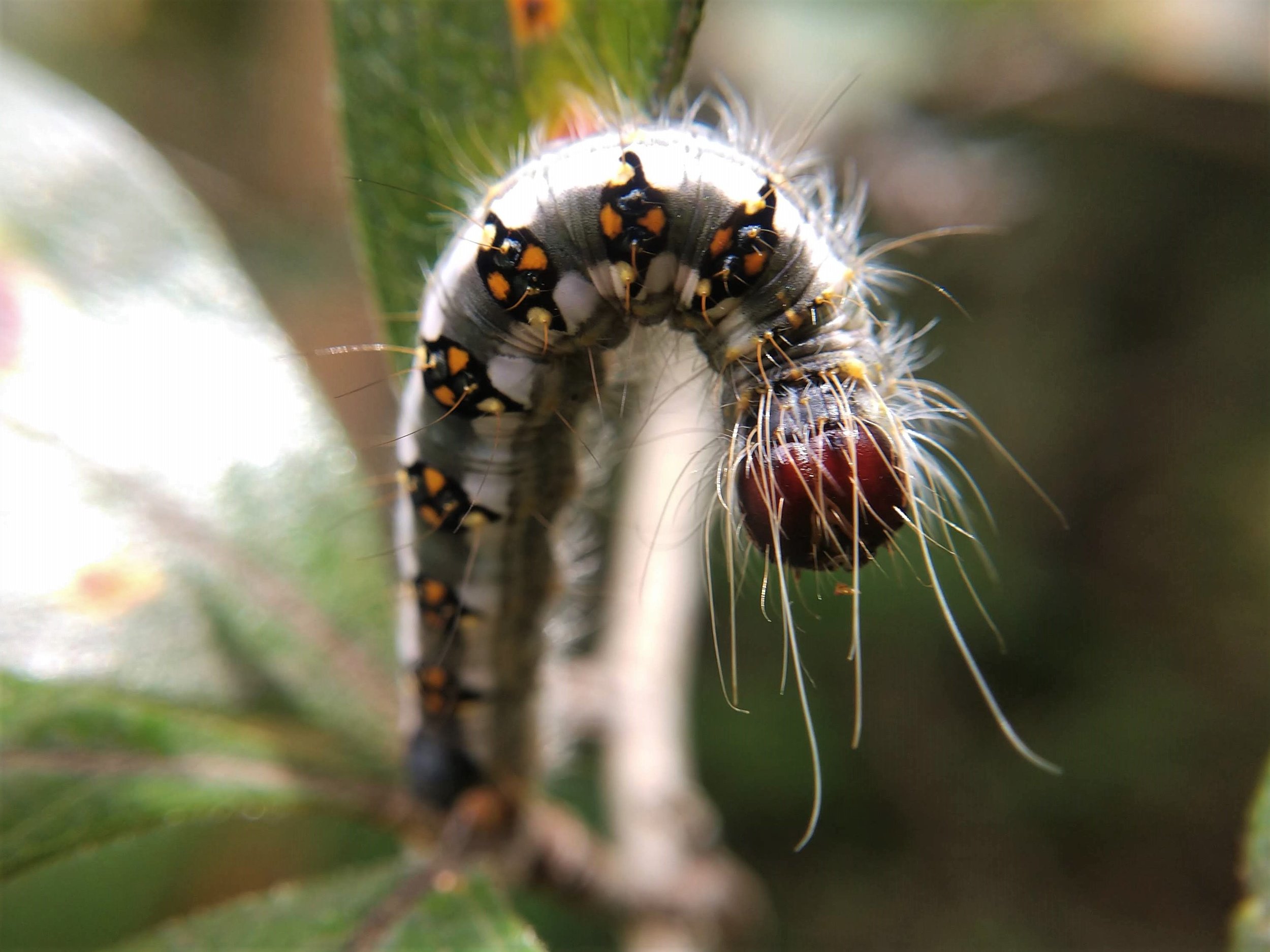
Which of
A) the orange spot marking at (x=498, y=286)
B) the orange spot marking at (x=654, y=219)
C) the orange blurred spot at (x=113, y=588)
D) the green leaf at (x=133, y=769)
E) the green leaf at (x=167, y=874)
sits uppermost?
the orange spot marking at (x=654, y=219)

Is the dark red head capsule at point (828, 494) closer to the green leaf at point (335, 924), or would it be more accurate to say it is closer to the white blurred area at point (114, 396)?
the green leaf at point (335, 924)

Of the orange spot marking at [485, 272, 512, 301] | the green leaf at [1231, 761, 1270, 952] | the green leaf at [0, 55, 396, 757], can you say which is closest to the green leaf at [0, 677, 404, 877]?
the green leaf at [0, 55, 396, 757]

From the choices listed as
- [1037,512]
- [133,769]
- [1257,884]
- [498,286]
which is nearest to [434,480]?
[498,286]

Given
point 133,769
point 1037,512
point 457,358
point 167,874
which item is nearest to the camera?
point 457,358

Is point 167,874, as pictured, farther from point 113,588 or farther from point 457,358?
point 457,358

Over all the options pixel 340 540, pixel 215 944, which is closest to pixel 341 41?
pixel 340 540

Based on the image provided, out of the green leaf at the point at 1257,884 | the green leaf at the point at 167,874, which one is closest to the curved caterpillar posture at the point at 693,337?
the green leaf at the point at 1257,884

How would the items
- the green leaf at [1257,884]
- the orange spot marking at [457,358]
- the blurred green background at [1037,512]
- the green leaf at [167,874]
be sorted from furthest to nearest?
the blurred green background at [1037,512]
the green leaf at [167,874]
the orange spot marking at [457,358]
the green leaf at [1257,884]

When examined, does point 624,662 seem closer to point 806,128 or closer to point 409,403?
point 409,403
